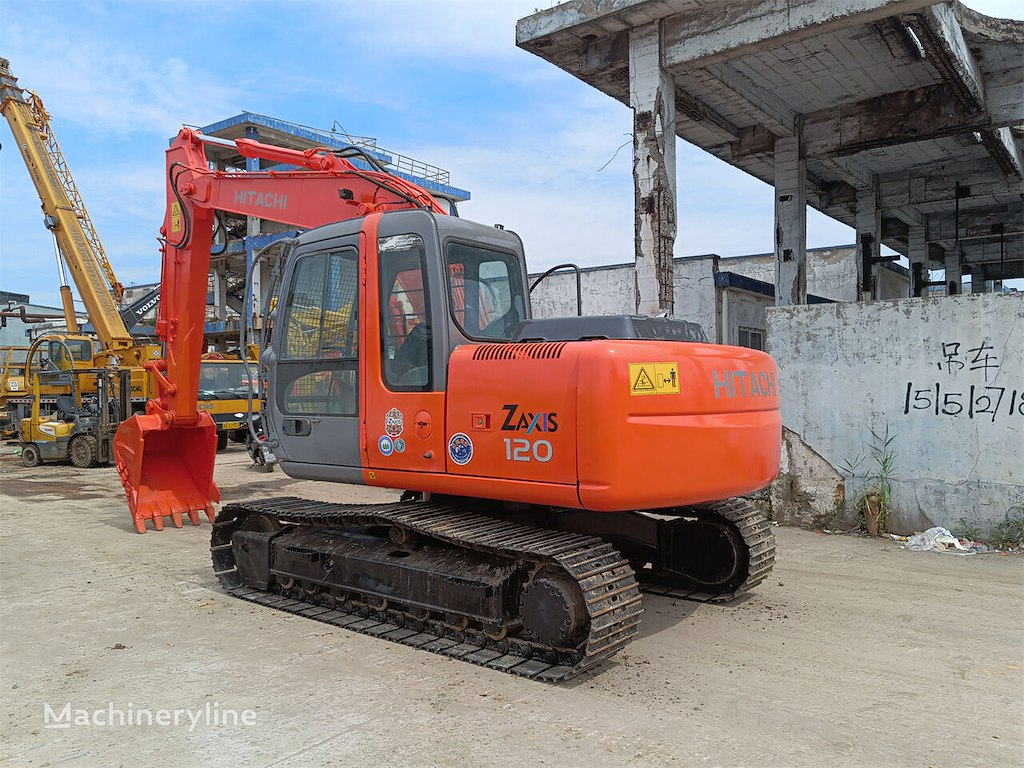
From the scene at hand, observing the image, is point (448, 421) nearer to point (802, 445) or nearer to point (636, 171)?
point (802, 445)

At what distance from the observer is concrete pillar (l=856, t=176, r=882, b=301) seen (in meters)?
17.4

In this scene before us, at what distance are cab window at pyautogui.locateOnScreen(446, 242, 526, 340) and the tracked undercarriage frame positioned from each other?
1.24m

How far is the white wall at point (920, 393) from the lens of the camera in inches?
296

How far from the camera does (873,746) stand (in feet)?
11.4

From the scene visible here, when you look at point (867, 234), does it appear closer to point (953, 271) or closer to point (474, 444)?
point (953, 271)

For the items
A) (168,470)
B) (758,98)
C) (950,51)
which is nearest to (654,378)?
(168,470)

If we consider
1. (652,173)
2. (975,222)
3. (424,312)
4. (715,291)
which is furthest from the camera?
(975,222)

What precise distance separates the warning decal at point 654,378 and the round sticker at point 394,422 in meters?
1.56

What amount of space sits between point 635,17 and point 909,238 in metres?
15.6

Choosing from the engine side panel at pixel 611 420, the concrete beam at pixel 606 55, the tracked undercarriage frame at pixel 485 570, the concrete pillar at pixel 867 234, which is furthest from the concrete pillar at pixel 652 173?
the concrete pillar at pixel 867 234

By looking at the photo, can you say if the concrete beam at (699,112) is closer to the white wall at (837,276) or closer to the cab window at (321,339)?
the cab window at (321,339)

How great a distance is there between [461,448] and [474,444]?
108mm

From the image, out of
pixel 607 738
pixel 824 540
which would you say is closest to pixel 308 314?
pixel 607 738

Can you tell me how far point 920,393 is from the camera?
8008mm
